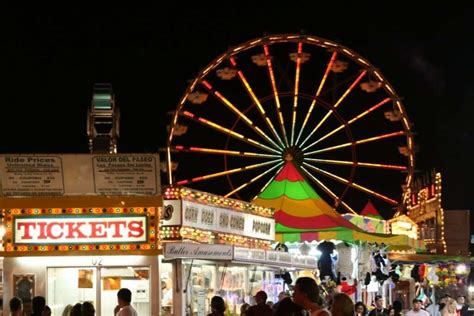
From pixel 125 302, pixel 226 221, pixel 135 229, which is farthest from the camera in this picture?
pixel 226 221

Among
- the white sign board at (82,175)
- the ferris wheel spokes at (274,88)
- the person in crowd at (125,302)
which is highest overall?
the ferris wheel spokes at (274,88)

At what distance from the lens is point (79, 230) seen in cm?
1595

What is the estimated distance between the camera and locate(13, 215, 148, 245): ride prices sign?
1585 cm

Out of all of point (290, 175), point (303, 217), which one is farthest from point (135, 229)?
point (290, 175)

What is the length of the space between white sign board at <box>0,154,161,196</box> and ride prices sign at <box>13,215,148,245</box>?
1.30 ft

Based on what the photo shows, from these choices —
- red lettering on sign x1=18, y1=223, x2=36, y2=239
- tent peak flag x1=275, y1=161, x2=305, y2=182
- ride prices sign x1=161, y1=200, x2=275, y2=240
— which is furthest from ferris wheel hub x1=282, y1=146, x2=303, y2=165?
red lettering on sign x1=18, y1=223, x2=36, y2=239

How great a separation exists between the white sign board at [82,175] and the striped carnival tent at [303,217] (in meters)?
7.09

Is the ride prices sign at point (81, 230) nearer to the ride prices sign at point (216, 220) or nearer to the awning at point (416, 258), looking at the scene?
the ride prices sign at point (216, 220)

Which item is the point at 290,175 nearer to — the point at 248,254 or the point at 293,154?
the point at 248,254

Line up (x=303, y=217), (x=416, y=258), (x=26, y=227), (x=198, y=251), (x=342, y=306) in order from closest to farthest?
(x=342, y=306), (x=26, y=227), (x=198, y=251), (x=303, y=217), (x=416, y=258)

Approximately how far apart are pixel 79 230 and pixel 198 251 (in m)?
2.17

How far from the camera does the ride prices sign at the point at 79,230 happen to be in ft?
52.0

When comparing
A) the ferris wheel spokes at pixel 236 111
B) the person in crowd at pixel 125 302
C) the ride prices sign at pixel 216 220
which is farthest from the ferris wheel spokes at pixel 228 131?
the person in crowd at pixel 125 302

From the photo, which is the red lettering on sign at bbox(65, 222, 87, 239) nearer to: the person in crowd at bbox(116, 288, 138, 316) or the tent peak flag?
the person in crowd at bbox(116, 288, 138, 316)
